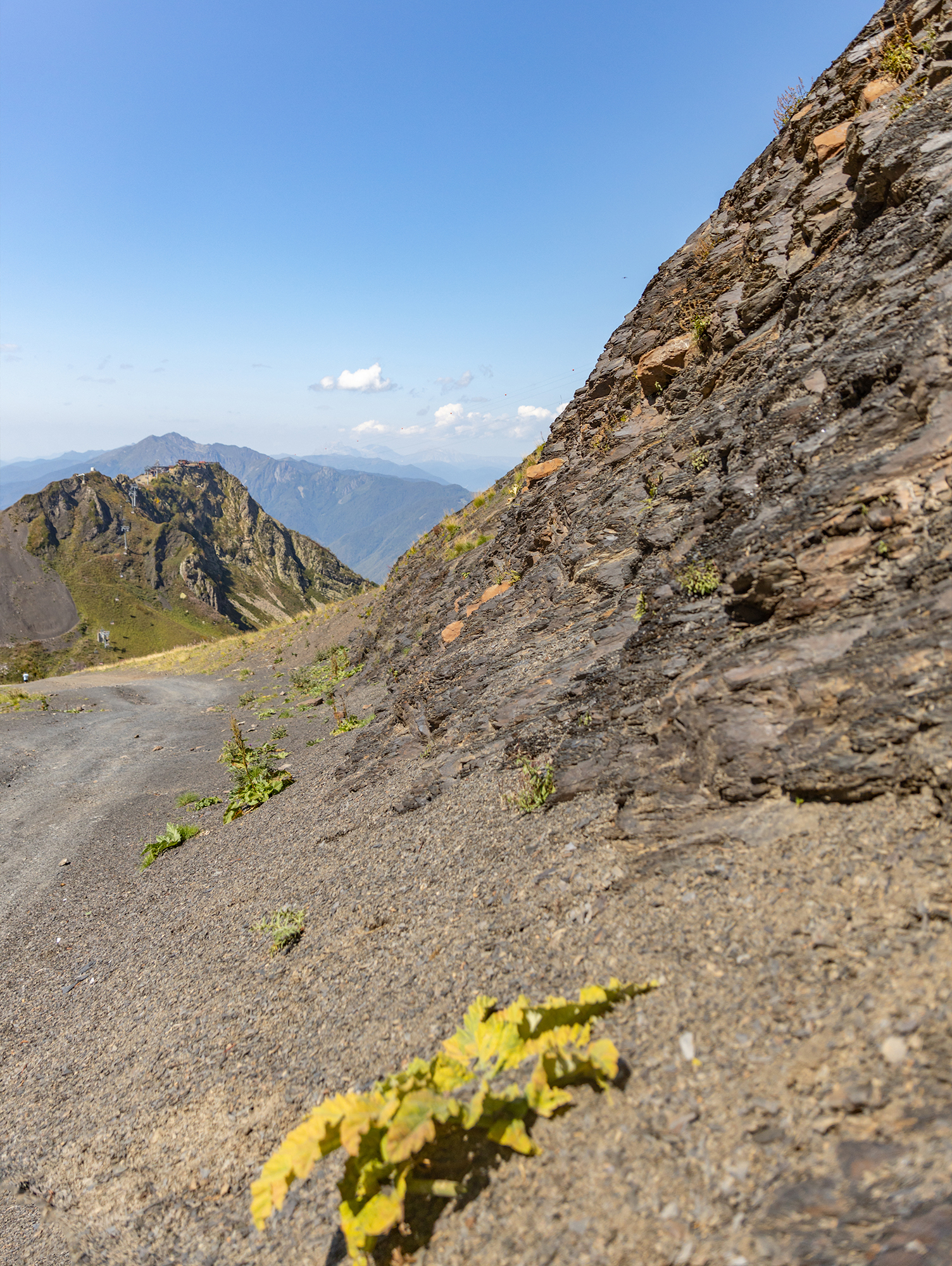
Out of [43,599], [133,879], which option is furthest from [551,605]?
[43,599]

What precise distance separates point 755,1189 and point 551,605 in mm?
9452

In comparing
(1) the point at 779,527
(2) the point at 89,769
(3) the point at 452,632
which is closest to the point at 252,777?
(3) the point at 452,632

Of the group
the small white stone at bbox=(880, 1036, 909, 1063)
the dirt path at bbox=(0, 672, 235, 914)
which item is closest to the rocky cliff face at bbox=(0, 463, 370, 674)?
the dirt path at bbox=(0, 672, 235, 914)

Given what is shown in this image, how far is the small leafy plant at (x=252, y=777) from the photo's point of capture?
47.0 feet

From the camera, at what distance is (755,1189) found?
2.93 m

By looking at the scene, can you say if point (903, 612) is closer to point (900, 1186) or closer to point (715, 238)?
point (900, 1186)

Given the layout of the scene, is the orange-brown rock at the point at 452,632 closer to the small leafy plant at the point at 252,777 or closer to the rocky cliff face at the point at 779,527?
the rocky cliff face at the point at 779,527

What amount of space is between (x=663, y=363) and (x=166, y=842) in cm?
1511

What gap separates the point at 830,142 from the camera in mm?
9828

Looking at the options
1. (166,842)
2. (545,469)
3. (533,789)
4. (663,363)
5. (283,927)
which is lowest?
(166,842)

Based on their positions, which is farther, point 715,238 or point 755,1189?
point 715,238

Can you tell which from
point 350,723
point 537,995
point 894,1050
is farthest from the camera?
point 350,723

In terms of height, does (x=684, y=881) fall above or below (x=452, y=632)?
below

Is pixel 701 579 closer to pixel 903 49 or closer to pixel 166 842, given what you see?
pixel 903 49
